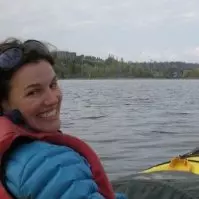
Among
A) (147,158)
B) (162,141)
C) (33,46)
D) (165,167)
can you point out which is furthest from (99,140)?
(33,46)

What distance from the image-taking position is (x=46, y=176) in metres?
1.68

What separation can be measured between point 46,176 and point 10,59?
0.50 metres

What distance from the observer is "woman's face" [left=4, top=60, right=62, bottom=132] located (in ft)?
6.27

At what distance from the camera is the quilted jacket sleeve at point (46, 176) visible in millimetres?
1672

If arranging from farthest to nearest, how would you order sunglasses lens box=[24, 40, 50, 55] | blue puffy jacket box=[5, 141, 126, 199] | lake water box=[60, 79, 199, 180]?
lake water box=[60, 79, 199, 180] < sunglasses lens box=[24, 40, 50, 55] < blue puffy jacket box=[5, 141, 126, 199]

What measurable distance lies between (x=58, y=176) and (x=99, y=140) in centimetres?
1222

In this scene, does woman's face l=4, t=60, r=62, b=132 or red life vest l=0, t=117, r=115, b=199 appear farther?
woman's face l=4, t=60, r=62, b=132

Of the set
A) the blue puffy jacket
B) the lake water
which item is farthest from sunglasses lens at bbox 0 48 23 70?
the lake water

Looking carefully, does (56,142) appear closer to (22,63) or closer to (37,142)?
(37,142)

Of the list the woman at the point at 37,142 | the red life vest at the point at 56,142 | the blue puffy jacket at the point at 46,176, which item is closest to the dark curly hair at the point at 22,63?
the woman at the point at 37,142

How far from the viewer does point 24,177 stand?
5.52ft

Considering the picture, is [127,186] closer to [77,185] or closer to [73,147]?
[73,147]

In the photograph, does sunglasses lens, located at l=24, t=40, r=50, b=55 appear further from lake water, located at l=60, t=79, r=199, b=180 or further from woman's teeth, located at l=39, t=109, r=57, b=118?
lake water, located at l=60, t=79, r=199, b=180

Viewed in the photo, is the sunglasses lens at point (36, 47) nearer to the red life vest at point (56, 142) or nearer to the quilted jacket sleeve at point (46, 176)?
the red life vest at point (56, 142)
